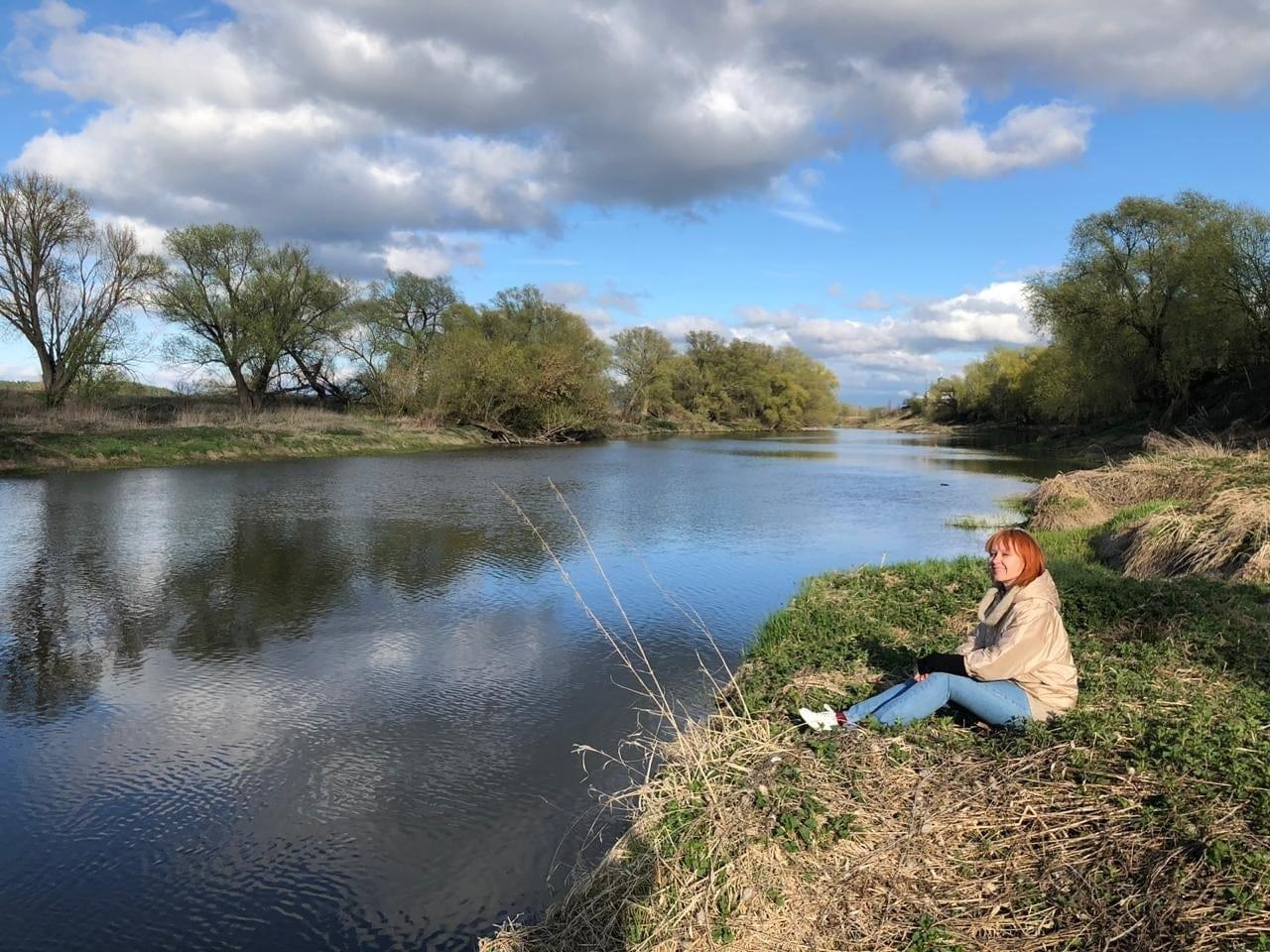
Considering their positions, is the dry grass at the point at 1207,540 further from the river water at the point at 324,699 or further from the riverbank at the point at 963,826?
the riverbank at the point at 963,826

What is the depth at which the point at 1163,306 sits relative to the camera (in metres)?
40.2

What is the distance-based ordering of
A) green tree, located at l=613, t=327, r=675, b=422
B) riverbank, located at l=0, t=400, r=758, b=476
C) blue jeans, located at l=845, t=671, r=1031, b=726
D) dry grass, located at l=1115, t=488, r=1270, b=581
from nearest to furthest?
blue jeans, located at l=845, t=671, r=1031, b=726 → dry grass, located at l=1115, t=488, r=1270, b=581 → riverbank, located at l=0, t=400, r=758, b=476 → green tree, located at l=613, t=327, r=675, b=422

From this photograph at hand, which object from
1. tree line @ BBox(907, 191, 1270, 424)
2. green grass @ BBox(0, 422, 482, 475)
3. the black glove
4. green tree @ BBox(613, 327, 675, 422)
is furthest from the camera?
green tree @ BBox(613, 327, 675, 422)

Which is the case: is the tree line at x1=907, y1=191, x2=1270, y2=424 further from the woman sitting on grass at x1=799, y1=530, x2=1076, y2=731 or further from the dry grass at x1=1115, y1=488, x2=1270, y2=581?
the woman sitting on grass at x1=799, y1=530, x2=1076, y2=731

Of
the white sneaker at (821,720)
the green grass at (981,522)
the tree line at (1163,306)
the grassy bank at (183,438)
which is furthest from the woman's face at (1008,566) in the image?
the tree line at (1163,306)

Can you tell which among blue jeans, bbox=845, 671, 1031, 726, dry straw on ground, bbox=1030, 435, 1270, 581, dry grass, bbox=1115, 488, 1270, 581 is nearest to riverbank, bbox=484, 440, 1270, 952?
blue jeans, bbox=845, 671, 1031, 726

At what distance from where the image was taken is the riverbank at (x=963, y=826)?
344 cm

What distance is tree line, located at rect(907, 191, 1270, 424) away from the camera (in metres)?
36.8

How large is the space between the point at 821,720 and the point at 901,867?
1402 mm

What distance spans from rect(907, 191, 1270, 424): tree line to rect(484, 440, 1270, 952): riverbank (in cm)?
3873

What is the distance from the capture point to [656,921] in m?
3.69

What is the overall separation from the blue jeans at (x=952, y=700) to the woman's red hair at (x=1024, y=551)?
707mm

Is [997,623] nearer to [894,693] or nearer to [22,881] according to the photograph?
[894,693]

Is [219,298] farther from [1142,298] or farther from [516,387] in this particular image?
[1142,298]
